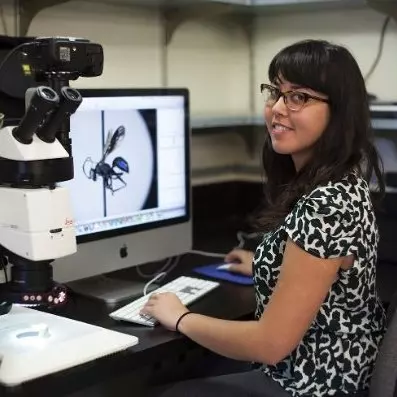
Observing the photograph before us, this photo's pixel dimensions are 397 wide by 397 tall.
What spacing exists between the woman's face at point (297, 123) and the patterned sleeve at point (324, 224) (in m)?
0.13

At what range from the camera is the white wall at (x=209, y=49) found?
2.33m

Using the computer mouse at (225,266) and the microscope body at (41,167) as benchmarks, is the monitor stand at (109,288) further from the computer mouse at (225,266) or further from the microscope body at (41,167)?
the microscope body at (41,167)

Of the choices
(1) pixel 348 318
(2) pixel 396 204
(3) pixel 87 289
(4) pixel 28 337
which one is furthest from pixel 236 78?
(4) pixel 28 337

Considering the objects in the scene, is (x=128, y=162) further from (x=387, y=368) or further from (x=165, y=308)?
(x=387, y=368)

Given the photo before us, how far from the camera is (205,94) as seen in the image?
276 cm

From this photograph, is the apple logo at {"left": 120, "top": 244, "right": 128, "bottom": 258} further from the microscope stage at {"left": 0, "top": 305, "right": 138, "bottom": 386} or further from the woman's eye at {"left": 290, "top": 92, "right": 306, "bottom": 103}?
the woman's eye at {"left": 290, "top": 92, "right": 306, "bottom": 103}

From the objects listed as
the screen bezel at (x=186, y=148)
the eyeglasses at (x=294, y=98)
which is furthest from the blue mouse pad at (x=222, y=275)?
the eyeglasses at (x=294, y=98)

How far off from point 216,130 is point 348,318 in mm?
1383

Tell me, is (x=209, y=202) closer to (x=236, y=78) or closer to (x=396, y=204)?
(x=236, y=78)

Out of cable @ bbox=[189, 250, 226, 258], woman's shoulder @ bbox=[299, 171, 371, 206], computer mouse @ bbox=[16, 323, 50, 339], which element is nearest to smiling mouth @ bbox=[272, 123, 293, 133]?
woman's shoulder @ bbox=[299, 171, 371, 206]

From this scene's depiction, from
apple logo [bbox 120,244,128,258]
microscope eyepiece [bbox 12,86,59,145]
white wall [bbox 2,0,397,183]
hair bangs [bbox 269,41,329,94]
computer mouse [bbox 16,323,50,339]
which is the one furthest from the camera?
white wall [bbox 2,0,397,183]

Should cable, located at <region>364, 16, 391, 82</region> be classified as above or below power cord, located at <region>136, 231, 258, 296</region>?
above

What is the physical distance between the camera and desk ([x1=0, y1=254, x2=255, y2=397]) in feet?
4.34

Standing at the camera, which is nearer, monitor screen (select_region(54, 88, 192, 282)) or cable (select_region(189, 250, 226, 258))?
monitor screen (select_region(54, 88, 192, 282))
